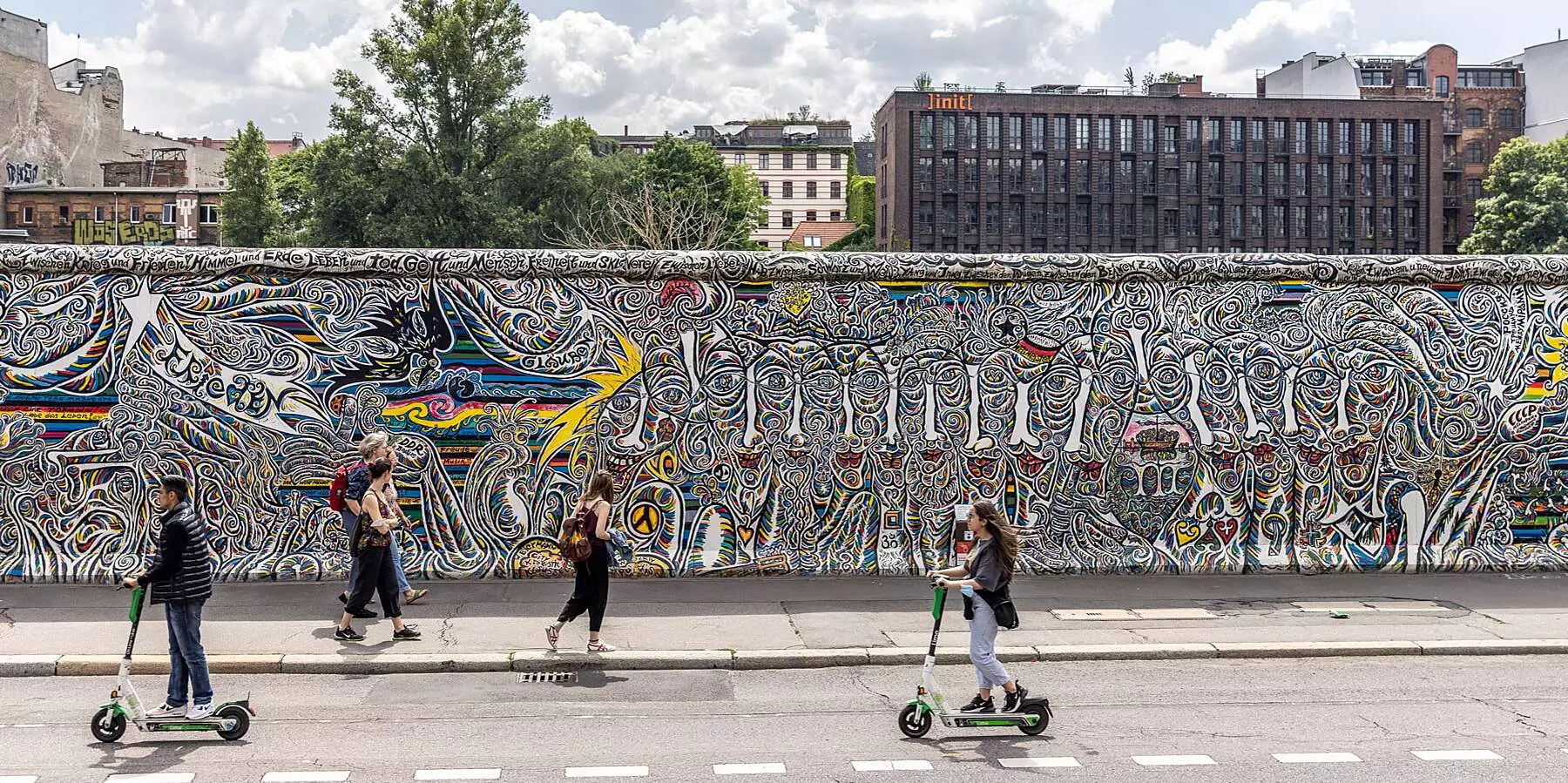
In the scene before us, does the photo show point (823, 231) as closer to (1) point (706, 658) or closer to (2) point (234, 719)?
(1) point (706, 658)

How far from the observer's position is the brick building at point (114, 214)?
70250 mm

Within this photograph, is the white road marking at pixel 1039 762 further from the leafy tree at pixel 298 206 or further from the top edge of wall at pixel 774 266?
the leafy tree at pixel 298 206

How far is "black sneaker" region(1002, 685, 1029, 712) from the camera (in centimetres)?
799

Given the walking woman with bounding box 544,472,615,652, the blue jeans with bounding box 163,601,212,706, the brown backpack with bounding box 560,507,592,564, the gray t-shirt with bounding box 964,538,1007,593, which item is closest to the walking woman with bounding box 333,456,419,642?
the walking woman with bounding box 544,472,615,652

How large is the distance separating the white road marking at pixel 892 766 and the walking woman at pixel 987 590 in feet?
2.37

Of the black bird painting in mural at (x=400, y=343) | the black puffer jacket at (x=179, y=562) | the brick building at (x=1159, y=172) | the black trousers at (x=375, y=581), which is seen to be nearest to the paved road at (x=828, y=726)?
the black puffer jacket at (x=179, y=562)

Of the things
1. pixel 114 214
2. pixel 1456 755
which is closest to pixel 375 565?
pixel 1456 755

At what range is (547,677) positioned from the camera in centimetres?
959

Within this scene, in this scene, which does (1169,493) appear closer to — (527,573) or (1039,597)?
(1039,597)

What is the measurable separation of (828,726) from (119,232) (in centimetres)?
7432

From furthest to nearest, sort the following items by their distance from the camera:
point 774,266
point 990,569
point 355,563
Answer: point 774,266, point 355,563, point 990,569

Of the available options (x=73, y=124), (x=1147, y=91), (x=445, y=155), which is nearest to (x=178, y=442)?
(x=445, y=155)

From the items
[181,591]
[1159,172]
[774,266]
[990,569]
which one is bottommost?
[181,591]

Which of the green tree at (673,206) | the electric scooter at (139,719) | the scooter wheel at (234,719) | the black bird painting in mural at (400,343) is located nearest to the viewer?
the electric scooter at (139,719)
